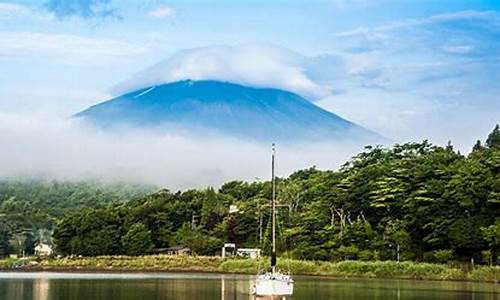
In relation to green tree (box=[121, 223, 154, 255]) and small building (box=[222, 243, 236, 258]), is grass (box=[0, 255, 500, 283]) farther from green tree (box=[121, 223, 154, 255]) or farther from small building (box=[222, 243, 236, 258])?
small building (box=[222, 243, 236, 258])

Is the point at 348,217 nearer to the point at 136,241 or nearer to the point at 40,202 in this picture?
the point at 136,241

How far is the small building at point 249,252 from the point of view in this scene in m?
66.4

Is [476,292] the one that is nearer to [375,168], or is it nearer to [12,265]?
[375,168]

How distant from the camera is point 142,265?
68.2 meters

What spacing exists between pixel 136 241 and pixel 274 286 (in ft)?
134

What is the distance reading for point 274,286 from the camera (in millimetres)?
34281

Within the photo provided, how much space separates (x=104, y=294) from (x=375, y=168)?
32131mm

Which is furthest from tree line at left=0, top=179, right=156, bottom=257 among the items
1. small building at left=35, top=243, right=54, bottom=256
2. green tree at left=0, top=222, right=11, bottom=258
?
small building at left=35, top=243, right=54, bottom=256

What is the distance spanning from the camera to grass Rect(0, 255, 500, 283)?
48.5 m

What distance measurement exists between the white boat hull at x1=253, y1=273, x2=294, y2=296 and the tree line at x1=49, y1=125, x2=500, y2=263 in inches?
652

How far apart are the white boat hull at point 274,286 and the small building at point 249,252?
30475 mm

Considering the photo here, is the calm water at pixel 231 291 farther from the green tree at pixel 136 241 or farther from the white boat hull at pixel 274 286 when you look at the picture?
the green tree at pixel 136 241

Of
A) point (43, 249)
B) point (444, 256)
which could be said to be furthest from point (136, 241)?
point (444, 256)

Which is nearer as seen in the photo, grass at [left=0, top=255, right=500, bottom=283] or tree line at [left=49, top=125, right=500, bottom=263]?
grass at [left=0, top=255, right=500, bottom=283]
